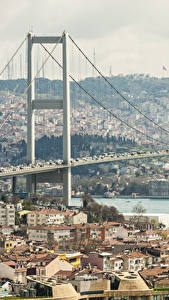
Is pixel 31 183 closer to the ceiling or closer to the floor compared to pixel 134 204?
closer to the floor

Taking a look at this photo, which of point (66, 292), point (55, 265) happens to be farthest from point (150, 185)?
point (66, 292)

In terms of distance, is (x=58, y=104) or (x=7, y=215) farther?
(x=58, y=104)

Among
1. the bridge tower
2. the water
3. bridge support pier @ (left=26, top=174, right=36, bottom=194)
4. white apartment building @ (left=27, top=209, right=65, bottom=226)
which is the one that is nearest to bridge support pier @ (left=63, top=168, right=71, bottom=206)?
the bridge tower

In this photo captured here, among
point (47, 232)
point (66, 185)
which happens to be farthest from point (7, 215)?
point (66, 185)

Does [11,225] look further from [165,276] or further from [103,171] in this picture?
[103,171]

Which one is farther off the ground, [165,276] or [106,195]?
[106,195]

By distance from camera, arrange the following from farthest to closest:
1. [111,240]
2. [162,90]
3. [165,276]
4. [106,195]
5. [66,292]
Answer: [162,90] → [106,195] → [111,240] → [165,276] → [66,292]

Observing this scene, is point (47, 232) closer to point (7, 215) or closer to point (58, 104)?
point (7, 215)

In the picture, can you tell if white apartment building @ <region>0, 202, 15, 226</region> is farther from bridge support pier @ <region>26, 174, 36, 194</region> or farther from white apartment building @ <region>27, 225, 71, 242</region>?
bridge support pier @ <region>26, 174, 36, 194</region>
